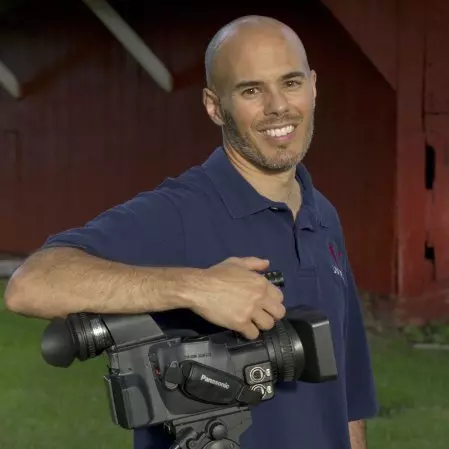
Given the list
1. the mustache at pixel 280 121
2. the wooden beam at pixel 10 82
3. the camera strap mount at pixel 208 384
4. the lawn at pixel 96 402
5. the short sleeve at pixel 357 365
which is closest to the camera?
the camera strap mount at pixel 208 384

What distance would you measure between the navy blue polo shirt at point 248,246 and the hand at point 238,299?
22 centimetres

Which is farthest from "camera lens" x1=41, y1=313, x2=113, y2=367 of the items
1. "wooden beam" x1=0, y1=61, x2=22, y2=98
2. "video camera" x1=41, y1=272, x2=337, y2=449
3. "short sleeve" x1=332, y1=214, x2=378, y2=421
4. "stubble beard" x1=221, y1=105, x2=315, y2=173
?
"wooden beam" x1=0, y1=61, x2=22, y2=98

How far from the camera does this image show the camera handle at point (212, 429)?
1.52m

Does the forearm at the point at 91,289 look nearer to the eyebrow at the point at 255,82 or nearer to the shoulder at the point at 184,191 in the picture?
the shoulder at the point at 184,191

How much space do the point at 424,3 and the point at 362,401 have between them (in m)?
4.57

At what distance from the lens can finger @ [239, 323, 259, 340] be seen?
1.55 m

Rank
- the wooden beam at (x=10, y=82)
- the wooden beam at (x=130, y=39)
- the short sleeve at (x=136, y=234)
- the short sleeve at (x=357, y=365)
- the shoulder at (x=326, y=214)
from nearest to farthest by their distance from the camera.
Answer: the short sleeve at (x=136, y=234) → the shoulder at (x=326, y=214) → the short sleeve at (x=357, y=365) → the wooden beam at (x=130, y=39) → the wooden beam at (x=10, y=82)

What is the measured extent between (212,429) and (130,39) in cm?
627

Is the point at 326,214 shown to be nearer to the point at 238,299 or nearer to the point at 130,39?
the point at 238,299

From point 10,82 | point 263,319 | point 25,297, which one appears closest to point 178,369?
point 263,319

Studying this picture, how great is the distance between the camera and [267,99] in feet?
6.28

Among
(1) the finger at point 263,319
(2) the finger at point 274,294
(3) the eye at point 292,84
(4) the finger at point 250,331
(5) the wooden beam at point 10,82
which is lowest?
(4) the finger at point 250,331

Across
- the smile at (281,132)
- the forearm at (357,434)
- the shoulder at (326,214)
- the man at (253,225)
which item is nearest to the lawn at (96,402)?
the forearm at (357,434)

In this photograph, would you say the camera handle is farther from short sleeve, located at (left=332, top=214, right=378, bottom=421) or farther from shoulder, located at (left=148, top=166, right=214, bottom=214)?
short sleeve, located at (left=332, top=214, right=378, bottom=421)
